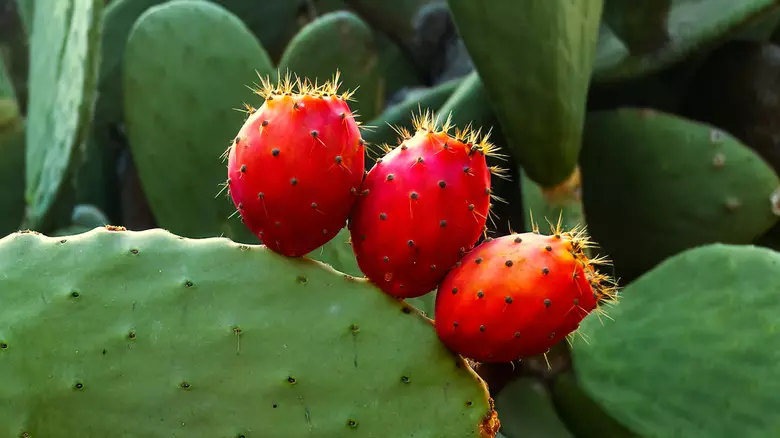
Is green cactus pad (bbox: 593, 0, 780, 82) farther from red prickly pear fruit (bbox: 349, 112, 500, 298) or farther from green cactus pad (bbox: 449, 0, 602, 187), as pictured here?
red prickly pear fruit (bbox: 349, 112, 500, 298)

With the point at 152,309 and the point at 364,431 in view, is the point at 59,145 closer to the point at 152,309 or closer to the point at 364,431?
the point at 152,309

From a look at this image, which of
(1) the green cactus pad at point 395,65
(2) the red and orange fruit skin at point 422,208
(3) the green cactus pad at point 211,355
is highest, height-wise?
(2) the red and orange fruit skin at point 422,208

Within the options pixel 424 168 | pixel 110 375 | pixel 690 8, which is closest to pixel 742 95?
pixel 690 8

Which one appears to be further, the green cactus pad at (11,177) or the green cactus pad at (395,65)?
the green cactus pad at (395,65)

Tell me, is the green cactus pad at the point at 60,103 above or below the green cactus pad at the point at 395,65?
above

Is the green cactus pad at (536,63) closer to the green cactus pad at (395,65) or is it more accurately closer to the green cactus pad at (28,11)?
the green cactus pad at (395,65)

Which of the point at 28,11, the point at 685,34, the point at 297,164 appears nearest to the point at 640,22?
the point at 685,34

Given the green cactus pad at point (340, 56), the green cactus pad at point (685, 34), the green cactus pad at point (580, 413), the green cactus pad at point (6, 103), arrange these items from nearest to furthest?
the green cactus pad at point (580, 413) < the green cactus pad at point (685, 34) < the green cactus pad at point (6, 103) < the green cactus pad at point (340, 56)

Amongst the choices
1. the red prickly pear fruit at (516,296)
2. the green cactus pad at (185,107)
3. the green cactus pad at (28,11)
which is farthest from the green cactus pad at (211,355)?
the green cactus pad at (28,11)

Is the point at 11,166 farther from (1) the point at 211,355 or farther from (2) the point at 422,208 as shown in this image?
(2) the point at 422,208
